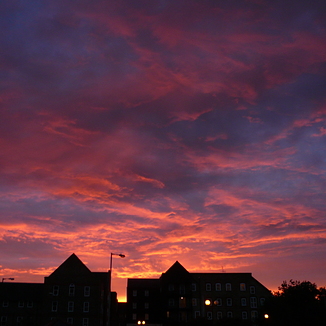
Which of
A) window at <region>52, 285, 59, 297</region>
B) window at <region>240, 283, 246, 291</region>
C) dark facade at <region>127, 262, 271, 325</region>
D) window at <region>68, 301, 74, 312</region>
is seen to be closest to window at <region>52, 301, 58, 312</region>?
window at <region>52, 285, 59, 297</region>

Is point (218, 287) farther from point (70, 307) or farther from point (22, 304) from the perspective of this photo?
point (22, 304)

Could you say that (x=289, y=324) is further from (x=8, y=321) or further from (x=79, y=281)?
Result: (x=8, y=321)

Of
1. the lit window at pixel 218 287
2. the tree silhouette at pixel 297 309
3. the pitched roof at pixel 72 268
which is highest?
the pitched roof at pixel 72 268

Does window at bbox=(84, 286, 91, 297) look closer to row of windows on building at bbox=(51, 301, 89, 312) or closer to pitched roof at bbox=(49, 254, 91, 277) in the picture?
row of windows on building at bbox=(51, 301, 89, 312)

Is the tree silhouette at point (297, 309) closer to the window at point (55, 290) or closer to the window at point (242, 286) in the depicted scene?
the window at point (242, 286)

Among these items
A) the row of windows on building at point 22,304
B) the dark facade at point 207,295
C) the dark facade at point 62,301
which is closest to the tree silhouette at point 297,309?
the dark facade at point 207,295

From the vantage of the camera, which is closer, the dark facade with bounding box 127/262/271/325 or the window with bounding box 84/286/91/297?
the window with bounding box 84/286/91/297

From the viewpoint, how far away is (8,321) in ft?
291

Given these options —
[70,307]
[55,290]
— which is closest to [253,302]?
[70,307]

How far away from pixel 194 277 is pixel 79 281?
37.8m

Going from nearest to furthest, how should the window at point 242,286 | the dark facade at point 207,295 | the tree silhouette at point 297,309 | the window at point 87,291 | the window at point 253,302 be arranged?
the tree silhouette at point 297,309 < the window at point 87,291 < the dark facade at point 207,295 < the window at point 253,302 < the window at point 242,286

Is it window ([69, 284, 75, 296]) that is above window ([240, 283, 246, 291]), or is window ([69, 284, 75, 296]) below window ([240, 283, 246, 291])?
below

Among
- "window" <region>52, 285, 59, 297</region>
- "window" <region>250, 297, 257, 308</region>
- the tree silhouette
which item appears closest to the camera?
the tree silhouette

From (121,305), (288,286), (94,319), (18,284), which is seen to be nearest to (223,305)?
(288,286)
